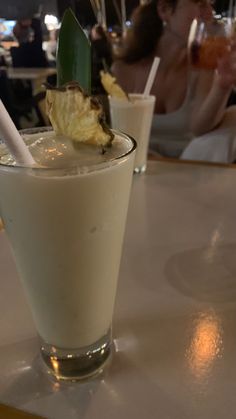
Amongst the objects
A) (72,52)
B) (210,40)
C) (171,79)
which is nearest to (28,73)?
(171,79)

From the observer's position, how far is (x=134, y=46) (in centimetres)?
207

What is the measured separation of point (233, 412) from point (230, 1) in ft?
6.06

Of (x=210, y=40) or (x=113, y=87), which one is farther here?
(x=210, y=40)

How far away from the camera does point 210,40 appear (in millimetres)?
1545

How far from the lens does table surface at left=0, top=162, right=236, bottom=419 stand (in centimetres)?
43

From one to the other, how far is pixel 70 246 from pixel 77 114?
5.1 inches

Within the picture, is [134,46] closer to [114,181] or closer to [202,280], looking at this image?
[202,280]

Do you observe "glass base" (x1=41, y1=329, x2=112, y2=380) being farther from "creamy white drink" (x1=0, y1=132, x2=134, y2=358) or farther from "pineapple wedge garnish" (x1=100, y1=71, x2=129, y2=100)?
"pineapple wedge garnish" (x1=100, y1=71, x2=129, y2=100)

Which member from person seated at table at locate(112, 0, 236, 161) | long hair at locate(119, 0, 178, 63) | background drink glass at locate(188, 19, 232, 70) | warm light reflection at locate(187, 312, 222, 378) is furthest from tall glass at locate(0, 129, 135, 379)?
long hair at locate(119, 0, 178, 63)

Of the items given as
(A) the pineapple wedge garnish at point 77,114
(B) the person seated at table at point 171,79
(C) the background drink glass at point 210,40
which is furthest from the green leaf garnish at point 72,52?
(B) the person seated at table at point 171,79

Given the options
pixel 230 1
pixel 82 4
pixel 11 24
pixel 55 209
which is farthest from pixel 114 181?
pixel 11 24

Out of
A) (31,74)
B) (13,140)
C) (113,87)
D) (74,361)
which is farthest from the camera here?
(31,74)

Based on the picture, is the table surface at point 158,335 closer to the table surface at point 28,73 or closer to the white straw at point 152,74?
the white straw at point 152,74

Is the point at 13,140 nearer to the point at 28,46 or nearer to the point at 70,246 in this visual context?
the point at 70,246
